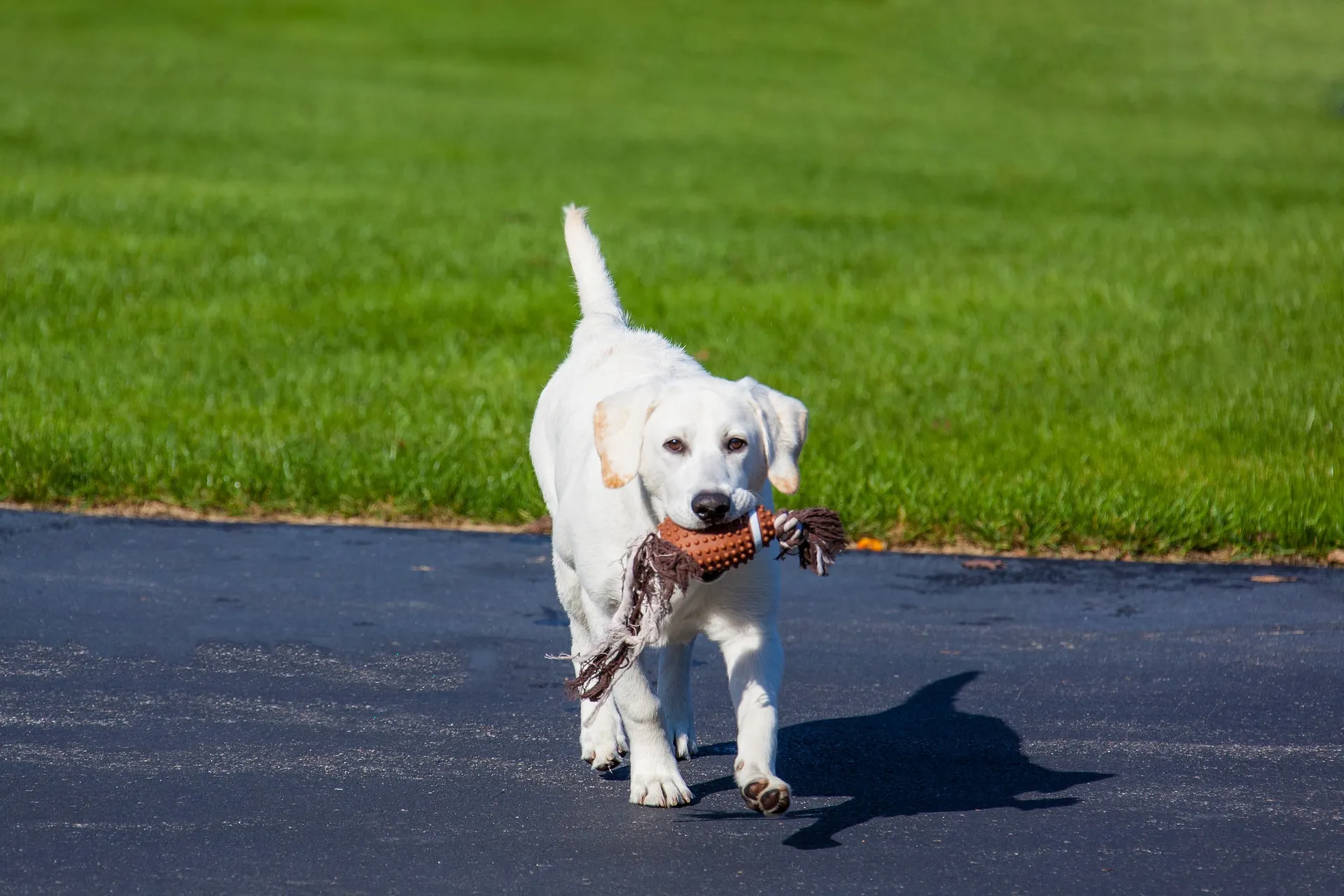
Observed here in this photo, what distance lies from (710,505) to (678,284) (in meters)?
11.0

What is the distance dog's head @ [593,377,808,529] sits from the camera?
4480 mm

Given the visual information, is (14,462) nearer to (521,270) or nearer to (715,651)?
(715,651)

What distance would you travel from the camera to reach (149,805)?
4.62m

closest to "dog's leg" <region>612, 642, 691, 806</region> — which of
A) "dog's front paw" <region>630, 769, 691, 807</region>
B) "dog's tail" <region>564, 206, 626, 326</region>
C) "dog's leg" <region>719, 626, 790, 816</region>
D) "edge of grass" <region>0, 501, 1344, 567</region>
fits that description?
"dog's front paw" <region>630, 769, 691, 807</region>

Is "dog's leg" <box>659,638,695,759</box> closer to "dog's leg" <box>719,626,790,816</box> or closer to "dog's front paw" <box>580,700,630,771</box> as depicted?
"dog's front paw" <box>580,700,630,771</box>

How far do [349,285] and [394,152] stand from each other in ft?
38.5

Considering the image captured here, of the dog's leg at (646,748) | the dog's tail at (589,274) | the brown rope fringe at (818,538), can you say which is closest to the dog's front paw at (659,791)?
the dog's leg at (646,748)

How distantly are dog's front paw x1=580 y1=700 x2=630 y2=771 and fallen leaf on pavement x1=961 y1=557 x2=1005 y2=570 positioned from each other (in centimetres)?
303

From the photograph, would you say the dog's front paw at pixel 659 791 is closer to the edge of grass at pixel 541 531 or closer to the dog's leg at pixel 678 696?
the dog's leg at pixel 678 696

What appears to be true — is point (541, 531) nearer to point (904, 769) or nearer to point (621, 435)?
point (904, 769)

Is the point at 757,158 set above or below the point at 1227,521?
above

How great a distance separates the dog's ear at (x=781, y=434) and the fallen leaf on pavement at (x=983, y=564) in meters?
3.25

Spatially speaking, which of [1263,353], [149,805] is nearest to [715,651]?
[149,805]

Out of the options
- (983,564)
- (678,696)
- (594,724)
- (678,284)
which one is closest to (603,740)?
(594,724)
